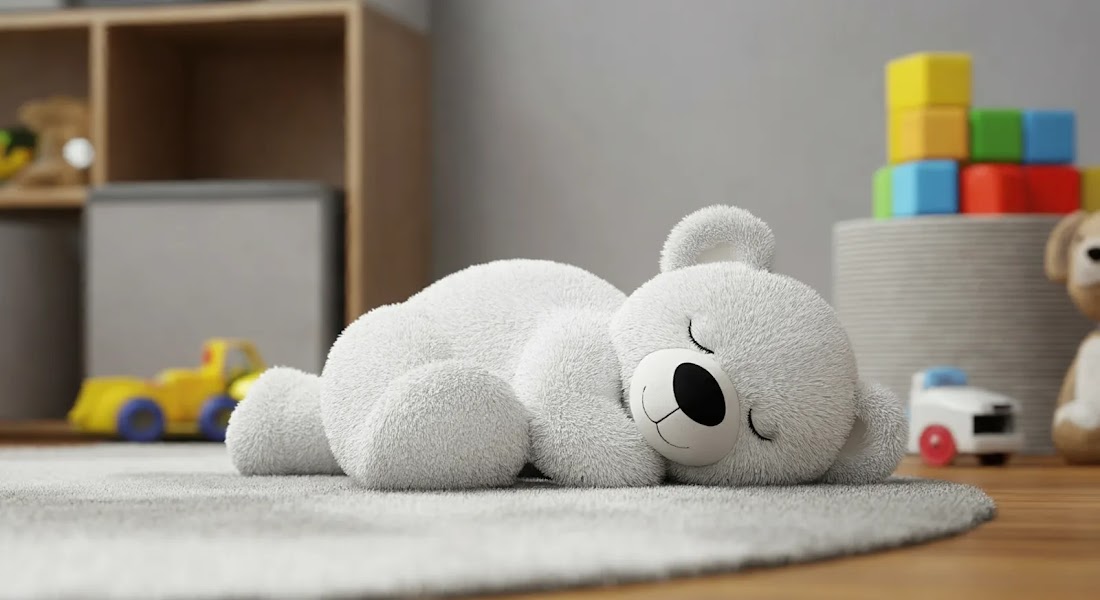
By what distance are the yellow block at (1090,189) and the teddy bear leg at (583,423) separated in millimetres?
1056

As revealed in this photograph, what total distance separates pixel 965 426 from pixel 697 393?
26.9 inches

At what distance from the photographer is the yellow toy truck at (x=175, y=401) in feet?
6.81

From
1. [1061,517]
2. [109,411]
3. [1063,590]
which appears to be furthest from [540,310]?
[109,411]

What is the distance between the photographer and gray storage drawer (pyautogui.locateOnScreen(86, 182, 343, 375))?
218cm

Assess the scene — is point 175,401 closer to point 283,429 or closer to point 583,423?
point 283,429

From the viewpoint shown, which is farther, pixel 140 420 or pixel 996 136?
pixel 140 420

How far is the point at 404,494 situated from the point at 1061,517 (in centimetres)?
46

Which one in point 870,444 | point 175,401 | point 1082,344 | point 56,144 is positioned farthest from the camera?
point 56,144

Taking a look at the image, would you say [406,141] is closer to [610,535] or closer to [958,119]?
[958,119]

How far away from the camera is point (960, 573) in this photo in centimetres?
71

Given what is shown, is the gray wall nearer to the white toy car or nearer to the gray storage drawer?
the gray storage drawer

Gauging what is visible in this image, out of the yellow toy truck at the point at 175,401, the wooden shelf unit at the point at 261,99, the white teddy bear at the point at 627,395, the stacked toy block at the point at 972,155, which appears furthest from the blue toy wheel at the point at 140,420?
the stacked toy block at the point at 972,155

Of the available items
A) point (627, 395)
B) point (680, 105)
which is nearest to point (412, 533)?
point (627, 395)

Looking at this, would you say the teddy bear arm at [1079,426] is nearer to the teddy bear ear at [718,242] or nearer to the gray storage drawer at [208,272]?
the teddy bear ear at [718,242]
